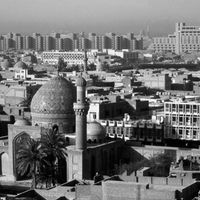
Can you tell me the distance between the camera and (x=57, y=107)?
40.7 meters

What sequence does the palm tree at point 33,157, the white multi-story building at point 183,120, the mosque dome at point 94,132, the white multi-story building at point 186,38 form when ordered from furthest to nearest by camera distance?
the white multi-story building at point 186,38 → the white multi-story building at point 183,120 → the mosque dome at point 94,132 → the palm tree at point 33,157

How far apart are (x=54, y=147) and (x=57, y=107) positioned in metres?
4.55

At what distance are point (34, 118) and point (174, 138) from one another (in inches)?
365

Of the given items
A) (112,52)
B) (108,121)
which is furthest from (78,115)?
(112,52)

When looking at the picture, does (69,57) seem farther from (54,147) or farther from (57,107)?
(54,147)

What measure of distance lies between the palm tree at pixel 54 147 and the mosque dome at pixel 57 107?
121 inches

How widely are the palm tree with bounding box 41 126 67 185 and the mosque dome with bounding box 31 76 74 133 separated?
3.07 meters

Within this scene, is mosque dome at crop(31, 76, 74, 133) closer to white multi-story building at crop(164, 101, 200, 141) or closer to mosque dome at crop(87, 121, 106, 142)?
mosque dome at crop(87, 121, 106, 142)

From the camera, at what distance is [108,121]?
4528cm

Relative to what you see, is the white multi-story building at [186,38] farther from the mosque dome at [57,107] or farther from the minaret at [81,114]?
the minaret at [81,114]

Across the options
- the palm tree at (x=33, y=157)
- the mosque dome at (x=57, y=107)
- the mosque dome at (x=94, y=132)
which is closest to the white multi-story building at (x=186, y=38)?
the mosque dome at (x=57, y=107)

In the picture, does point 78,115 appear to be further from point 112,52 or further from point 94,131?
point 112,52

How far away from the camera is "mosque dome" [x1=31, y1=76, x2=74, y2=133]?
1604 inches

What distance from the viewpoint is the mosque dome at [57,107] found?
4075cm
